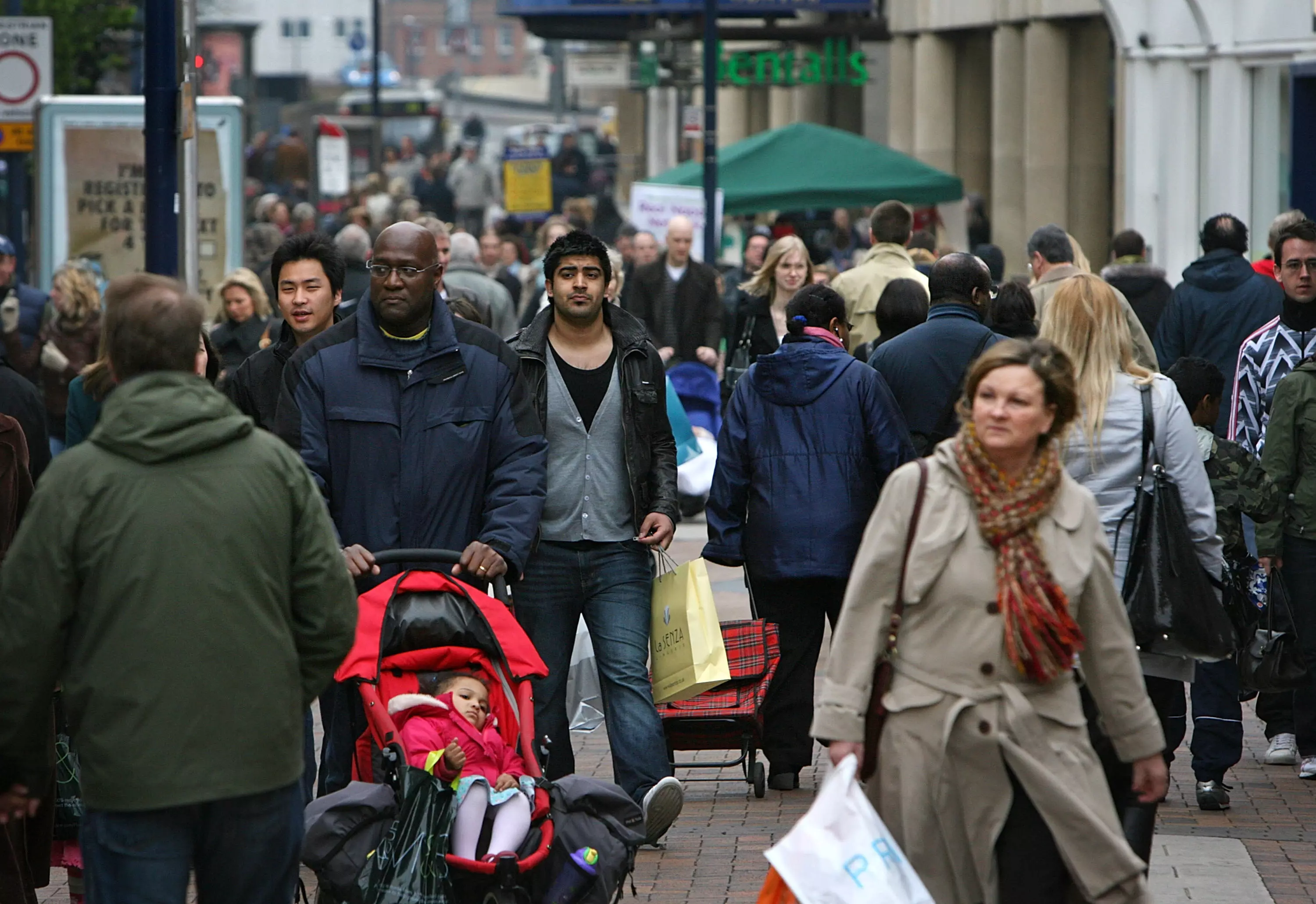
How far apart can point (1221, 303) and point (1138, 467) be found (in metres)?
4.89

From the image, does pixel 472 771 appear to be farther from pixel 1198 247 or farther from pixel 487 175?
pixel 487 175

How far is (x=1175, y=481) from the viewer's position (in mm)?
6227

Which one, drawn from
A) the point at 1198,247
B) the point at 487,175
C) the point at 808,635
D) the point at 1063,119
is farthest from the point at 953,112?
the point at 808,635

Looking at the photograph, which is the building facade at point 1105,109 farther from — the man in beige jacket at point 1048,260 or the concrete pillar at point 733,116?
the concrete pillar at point 733,116

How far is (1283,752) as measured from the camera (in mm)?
8430

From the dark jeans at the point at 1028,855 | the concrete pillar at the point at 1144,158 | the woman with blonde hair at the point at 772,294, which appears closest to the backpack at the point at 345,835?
the dark jeans at the point at 1028,855

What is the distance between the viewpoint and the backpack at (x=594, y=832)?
538cm

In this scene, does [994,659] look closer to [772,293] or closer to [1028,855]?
[1028,855]

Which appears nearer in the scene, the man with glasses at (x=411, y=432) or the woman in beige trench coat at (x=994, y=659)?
the woman in beige trench coat at (x=994, y=659)

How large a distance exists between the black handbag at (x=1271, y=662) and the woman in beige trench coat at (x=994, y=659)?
3067 millimetres

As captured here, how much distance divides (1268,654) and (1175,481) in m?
1.76

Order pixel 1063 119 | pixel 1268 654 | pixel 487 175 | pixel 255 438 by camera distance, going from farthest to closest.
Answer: pixel 487 175 → pixel 1063 119 → pixel 1268 654 → pixel 255 438

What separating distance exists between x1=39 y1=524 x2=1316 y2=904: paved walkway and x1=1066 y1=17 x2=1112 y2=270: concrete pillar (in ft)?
60.7

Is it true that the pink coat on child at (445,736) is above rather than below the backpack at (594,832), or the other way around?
above
